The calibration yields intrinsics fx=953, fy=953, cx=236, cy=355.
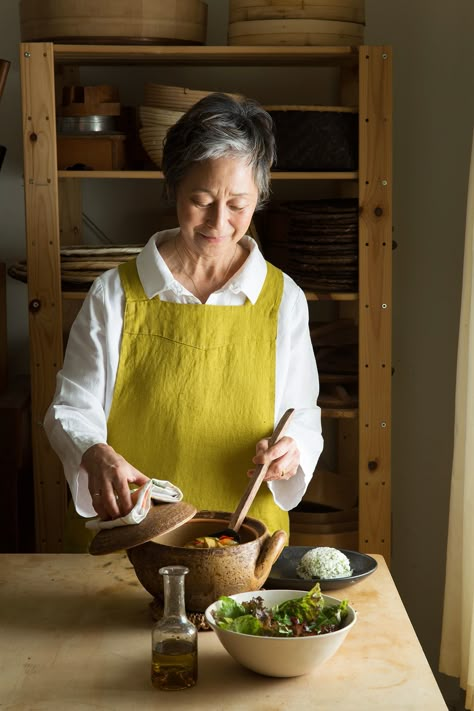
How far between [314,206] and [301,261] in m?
0.16

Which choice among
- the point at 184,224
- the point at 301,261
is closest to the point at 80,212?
the point at 301,261

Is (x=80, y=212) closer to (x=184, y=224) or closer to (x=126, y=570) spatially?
(x=184, y=224)

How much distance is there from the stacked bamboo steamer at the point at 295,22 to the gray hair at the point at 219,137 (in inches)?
30.1

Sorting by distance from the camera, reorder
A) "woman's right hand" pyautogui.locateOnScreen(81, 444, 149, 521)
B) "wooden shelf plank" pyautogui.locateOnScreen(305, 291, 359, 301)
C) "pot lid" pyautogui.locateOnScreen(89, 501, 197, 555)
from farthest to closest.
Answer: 1. "wooden shelf plank" pyautogui.locateOnScreen(305, 291, 359, 301)
2. "woman's right hand" pyautogui.locateOnScreen(81, 444, 149, 521)
3. "pot lid" pyautogui.locateOnScreen(89, 501, 197, 555)

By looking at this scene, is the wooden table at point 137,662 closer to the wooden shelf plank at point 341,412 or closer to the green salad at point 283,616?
the green salad at point 283,616

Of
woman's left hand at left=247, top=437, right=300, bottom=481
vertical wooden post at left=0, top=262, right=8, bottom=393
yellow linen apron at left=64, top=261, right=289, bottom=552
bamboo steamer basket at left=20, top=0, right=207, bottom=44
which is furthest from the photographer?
vertical wooden post at left=0, top=262, right=8, bottom=393

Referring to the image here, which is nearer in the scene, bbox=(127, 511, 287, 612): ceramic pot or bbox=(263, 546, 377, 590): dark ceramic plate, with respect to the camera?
bbox=(127, 511, 287, 612): ceramic pot

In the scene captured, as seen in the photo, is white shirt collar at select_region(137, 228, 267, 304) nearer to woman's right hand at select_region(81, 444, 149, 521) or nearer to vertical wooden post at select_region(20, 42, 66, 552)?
woman's right hand at select_region(81, 444, 149, 521)

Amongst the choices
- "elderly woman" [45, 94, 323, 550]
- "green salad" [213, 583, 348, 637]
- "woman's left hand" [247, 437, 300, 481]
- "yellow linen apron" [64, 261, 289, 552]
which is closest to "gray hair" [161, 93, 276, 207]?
"elderly woman" [45, 94, 323, 550]

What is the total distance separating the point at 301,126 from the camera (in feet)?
8.69

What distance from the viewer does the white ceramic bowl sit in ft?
4.12

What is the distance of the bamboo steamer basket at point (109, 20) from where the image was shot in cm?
264

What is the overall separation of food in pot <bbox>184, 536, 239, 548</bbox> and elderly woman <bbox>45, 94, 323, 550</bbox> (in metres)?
0.41

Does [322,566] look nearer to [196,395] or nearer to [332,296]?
[196,395]
